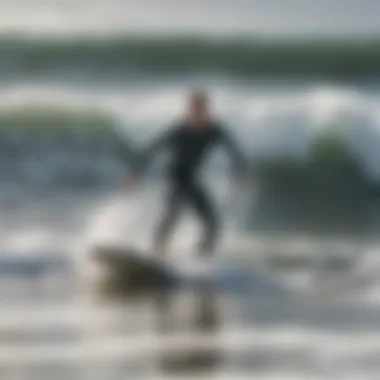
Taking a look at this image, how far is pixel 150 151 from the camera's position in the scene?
1.34m

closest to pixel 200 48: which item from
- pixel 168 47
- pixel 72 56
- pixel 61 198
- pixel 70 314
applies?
pixel 168 47

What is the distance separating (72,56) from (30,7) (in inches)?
3.5

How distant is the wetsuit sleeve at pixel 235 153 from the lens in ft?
4.41

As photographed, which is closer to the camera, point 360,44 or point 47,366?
point 47,366

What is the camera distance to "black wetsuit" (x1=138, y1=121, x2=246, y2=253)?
4.37 feet

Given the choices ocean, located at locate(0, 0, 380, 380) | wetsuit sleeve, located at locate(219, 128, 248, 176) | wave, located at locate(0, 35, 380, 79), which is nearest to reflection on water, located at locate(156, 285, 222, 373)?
ocean, located at locate(0, 0, 380, 380)

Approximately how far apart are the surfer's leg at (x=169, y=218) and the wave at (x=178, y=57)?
16 cm

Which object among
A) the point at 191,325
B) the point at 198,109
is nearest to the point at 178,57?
the point at 198,109

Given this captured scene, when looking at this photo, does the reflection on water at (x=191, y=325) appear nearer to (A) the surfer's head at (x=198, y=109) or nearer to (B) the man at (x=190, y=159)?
(B) the man at (x=190, y=159)

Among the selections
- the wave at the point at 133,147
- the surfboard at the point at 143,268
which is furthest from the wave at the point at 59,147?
the surfboard at the point at 143,268

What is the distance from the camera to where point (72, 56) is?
1.37m

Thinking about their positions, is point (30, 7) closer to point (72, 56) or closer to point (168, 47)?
point (72, 56)

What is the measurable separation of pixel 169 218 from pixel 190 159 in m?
0.08

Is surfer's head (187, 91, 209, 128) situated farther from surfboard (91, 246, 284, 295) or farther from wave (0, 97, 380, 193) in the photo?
surfboard (91, 246, 284, 295)
